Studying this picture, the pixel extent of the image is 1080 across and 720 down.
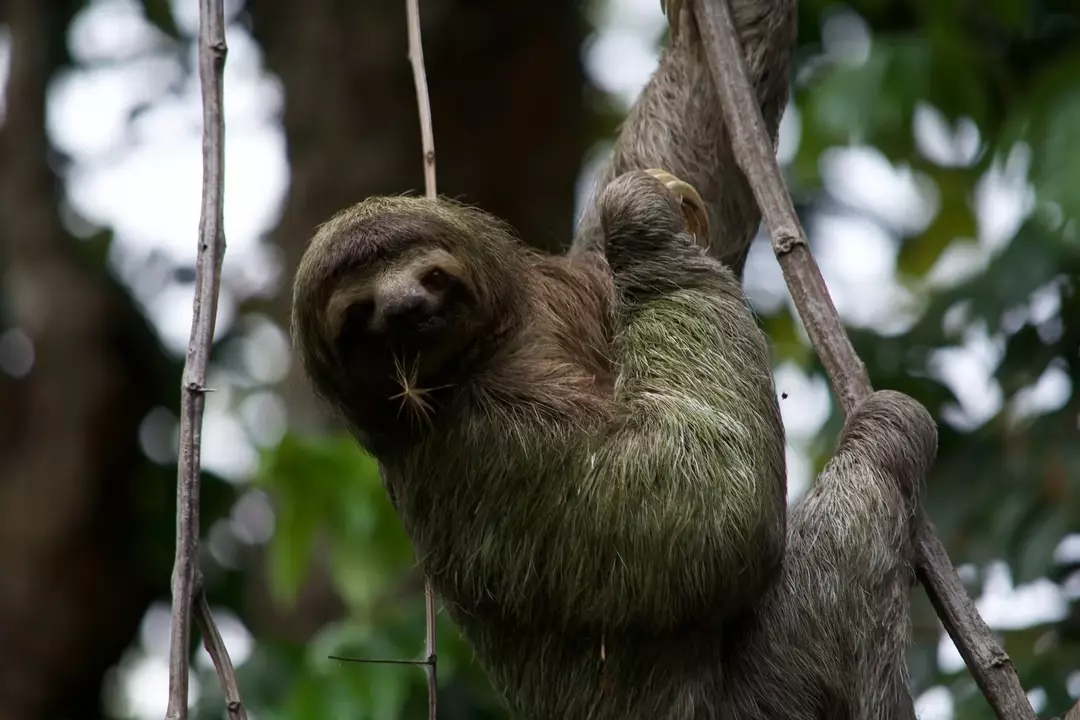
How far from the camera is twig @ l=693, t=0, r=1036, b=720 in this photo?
5855mm

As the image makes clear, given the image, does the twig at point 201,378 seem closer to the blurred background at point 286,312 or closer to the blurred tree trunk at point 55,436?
the blurred background at point 286,312

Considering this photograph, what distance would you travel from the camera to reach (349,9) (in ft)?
45.7

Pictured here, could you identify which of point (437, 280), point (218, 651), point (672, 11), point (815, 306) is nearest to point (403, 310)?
point (437, 280)

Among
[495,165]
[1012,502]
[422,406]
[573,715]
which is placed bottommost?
[573,715]

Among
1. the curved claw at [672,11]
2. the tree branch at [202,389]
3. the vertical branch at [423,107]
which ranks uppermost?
the curved claw at [672,11]

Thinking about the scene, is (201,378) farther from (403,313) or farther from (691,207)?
(691,207)

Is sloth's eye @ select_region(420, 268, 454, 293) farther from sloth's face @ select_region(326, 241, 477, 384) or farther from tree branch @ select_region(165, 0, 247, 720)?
tree branch @ select_region(165, 0, 247, 720)

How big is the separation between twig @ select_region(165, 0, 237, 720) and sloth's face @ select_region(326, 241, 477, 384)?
602 mm

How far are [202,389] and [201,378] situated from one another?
0.06 metres

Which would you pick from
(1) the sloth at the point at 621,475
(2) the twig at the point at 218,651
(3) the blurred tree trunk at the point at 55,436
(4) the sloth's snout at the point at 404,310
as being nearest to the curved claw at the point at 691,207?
(1) the sloth at the point at 621,475

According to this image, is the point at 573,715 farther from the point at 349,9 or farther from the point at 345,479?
the point at 349,9

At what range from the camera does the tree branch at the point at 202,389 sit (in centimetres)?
527

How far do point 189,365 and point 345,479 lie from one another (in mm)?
3321

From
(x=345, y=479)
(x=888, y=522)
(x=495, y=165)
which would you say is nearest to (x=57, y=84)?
(x=495, y=165)
